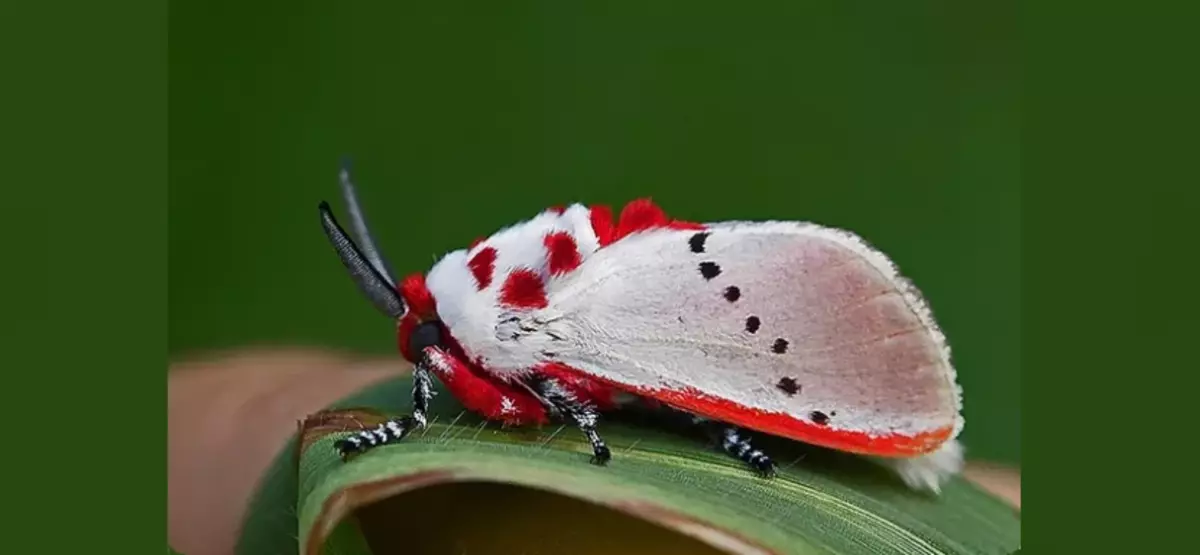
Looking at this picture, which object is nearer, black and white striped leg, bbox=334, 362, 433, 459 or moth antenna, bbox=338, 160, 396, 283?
black and white striped leg, bbox=334, 362, 433, 459

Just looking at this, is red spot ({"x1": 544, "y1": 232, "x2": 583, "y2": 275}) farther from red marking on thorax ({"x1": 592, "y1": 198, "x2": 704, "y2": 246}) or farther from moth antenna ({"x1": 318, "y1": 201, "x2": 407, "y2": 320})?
moth antenna ({"x1": 318, "y1": 201, "x2": 407, "y2": 320})

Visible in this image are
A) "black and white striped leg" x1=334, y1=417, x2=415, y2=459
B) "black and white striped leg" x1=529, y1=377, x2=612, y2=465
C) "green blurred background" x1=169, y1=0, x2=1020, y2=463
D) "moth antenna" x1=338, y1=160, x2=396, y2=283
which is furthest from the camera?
"green blurred background" x1=169, y1=0, x2=1020, y2=463

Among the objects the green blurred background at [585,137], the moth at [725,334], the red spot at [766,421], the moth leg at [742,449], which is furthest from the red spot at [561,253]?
the green blurred background at [585,137]

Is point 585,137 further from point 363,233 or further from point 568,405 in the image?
point 568,405

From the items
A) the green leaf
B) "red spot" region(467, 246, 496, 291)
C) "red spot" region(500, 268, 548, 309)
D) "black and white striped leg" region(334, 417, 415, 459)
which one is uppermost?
"red spot" region(467, 246, 496, 291)

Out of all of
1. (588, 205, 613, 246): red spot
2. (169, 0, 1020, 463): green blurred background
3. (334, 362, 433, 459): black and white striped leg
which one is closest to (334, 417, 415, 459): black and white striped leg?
(334, 362, 433, 459): black and white striped leg

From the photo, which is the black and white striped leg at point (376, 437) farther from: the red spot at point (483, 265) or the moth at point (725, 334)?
the red spot at point (483, 265)

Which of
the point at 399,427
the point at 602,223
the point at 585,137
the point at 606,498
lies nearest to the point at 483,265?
the point at 602,223
